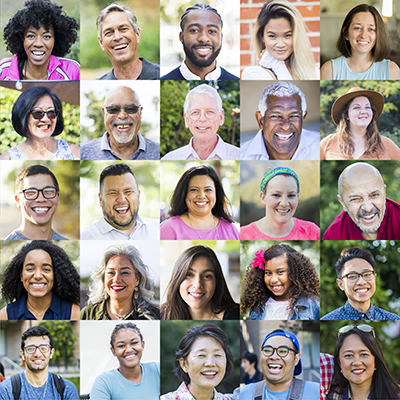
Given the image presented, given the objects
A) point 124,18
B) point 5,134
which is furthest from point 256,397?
point 124,18

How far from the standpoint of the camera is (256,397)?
12.9 ft

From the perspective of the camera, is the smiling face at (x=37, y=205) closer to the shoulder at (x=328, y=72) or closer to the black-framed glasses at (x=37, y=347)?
the black-framed glasses at (x=37, y=347)

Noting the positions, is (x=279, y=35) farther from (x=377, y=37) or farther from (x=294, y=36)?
(x=377, y=37)

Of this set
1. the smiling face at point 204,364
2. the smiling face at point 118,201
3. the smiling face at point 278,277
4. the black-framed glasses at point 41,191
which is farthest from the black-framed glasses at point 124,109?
the smiling face at point 204,364

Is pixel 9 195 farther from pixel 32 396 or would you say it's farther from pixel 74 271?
pixel 32 396

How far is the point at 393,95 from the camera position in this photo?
405cm

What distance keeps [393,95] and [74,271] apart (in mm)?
2720

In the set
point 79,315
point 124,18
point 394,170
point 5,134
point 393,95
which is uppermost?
point 124,18

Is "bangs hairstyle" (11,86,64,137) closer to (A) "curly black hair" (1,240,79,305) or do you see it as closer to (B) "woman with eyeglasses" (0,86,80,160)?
(B) "woman with eyeglasses" (0,86,80,160)

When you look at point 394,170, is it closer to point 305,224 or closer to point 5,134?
point 305,224

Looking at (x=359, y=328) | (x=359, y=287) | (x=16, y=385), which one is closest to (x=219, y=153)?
(x=359, y=287)

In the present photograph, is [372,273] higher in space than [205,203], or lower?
lower

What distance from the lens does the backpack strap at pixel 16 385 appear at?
394cm

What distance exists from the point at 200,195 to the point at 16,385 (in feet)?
6.35
